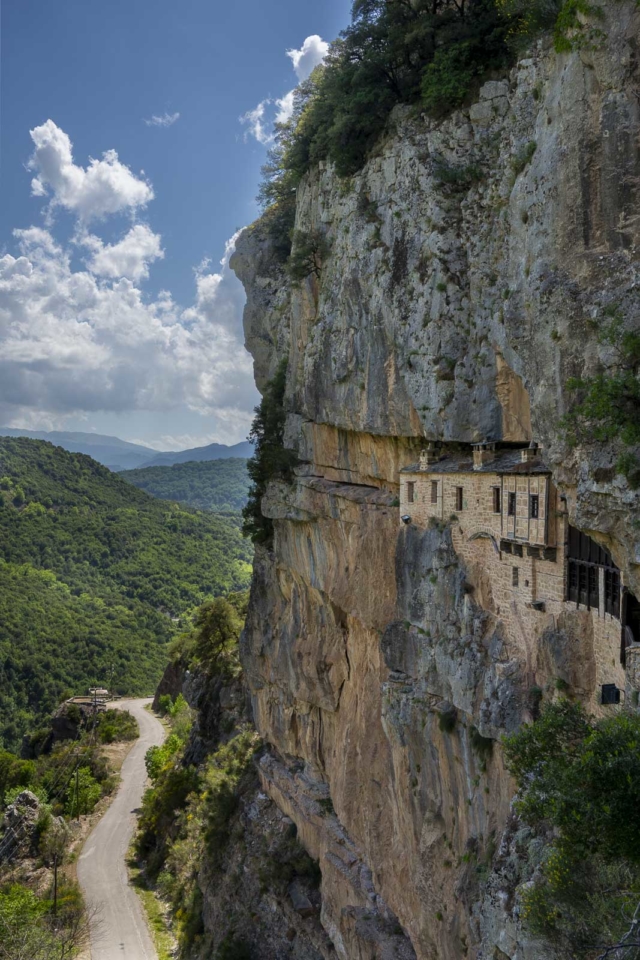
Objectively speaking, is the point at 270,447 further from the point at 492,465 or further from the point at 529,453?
the point at 529,453

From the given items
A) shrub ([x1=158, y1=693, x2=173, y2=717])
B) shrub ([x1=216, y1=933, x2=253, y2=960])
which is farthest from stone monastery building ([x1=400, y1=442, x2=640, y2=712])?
shrub ([x1=158, y1=693, x2=173, y2=717])

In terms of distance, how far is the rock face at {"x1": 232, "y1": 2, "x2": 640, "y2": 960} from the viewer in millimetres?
13391

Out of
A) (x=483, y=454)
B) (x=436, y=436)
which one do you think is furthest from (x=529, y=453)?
(x=436, y=436)

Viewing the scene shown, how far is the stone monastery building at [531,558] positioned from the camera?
538 inches

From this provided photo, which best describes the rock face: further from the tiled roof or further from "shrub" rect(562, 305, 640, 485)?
the tiled roof

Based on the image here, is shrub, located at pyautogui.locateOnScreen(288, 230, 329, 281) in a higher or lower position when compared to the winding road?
higher

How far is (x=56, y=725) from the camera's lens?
6612 cm

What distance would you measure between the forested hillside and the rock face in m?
63.6

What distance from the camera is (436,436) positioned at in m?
19.6

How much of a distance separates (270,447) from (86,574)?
92677 mm

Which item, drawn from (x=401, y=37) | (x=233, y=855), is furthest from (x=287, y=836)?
(x=401, y=37)

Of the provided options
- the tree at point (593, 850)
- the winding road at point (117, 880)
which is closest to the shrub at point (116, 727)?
the winding road at point (117, 880)

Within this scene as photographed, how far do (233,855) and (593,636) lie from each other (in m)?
27.5

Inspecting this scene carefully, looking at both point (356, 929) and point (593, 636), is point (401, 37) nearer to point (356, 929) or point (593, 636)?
point (593, 636)
